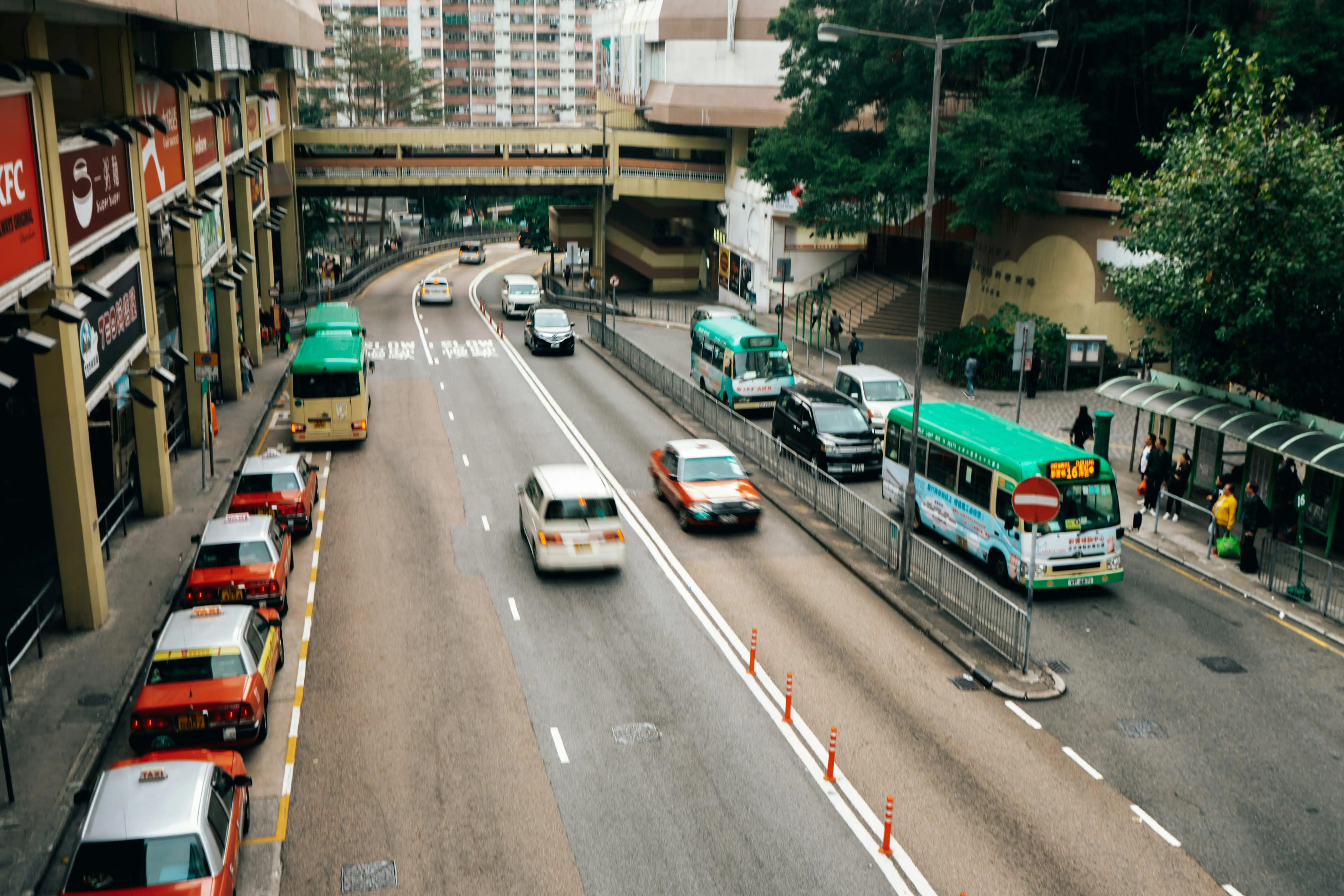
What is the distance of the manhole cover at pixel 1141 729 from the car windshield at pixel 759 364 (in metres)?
20.1

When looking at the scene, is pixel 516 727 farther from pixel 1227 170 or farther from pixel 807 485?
pixel 1227 170

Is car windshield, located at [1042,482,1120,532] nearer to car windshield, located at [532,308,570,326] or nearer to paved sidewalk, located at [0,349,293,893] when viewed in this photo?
paved sidewalk, located at [0,349,293,893]

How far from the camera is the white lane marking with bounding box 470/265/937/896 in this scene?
1308 cm

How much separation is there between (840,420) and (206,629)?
17.2 metres

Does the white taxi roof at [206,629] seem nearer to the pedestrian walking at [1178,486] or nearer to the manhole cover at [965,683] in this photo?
the manhole cover at [965,683]

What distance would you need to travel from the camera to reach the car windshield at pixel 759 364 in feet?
116

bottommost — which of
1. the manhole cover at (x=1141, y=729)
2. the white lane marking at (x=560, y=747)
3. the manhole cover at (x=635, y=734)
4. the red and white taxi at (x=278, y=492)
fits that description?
the white lane marking at (x=560, y=747)

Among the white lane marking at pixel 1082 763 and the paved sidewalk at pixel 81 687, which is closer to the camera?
the paved sidewalk at pixel 81 687

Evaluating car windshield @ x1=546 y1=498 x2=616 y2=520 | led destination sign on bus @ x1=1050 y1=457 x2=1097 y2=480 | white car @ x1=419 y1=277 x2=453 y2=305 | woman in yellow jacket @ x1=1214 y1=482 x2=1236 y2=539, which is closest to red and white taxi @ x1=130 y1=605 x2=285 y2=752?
car windshield @ x1=546 y1=498 x2=616 y2=520

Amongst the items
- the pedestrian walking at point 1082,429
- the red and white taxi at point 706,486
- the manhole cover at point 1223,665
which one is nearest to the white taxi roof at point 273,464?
the red and white taxi at point 706,486

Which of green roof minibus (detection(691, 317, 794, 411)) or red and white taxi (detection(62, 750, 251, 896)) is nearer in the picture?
red and white taxi (detection(62, 750, 251, 896))

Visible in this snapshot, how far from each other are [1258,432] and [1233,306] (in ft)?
9.09

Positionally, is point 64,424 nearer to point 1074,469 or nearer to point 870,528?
point 870,528

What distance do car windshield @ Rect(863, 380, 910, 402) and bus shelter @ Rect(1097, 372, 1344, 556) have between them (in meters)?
6.02
